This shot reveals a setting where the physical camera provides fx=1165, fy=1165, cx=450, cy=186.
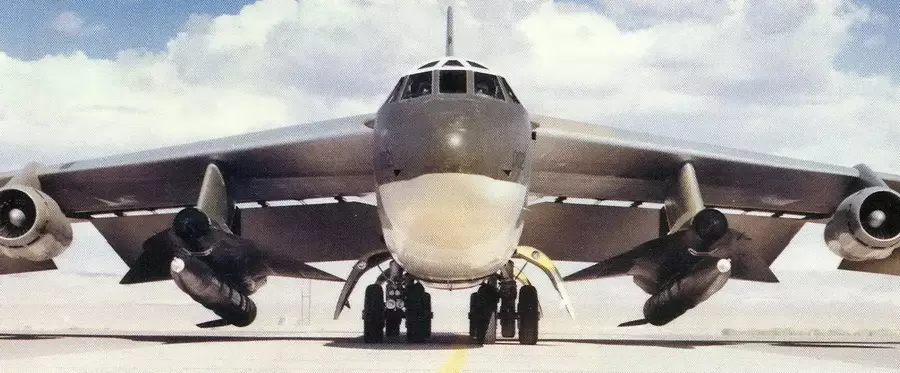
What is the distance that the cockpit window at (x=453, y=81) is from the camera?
11969mm

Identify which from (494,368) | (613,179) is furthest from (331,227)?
(494,368)

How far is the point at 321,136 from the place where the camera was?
15219mm

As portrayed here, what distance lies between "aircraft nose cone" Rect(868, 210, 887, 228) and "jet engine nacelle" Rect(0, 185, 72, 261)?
413 inches

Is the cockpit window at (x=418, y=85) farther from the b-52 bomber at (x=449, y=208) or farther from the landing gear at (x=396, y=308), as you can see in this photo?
the landing gear at (x=396, y=308)

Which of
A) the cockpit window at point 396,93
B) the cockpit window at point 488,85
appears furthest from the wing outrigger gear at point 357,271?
the cockpit window at point 488,85

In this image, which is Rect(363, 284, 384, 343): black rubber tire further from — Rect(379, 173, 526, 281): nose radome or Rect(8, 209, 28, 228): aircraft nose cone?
Rect(8, 209, 28, 228): aircraft nose cone

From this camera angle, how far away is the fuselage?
10898 mm

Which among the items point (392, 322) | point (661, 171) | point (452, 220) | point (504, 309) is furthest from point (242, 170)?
point (452, 220)

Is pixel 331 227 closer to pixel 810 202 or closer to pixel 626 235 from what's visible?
pixel 626 235

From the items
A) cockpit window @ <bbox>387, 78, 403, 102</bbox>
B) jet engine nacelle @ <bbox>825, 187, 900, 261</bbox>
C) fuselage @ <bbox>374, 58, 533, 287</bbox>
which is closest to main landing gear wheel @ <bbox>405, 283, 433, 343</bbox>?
fuselage @ <bbox>374, 58, 533, 287</bbox>

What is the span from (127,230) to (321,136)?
507cm

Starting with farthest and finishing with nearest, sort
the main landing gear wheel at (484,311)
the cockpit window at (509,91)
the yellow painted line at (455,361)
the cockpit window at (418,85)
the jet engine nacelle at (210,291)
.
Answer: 1. the main landing gear wheel at (484,311)
2. the jet engine nacelle at (210,291)
3. the cockpit window at (509,91)
4. the cockpit window at (418,85)
5. the yellow painted line at (455,361)

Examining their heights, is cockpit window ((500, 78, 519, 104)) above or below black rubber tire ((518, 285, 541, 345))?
above

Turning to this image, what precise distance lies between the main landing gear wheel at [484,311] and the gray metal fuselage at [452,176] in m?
3.27
